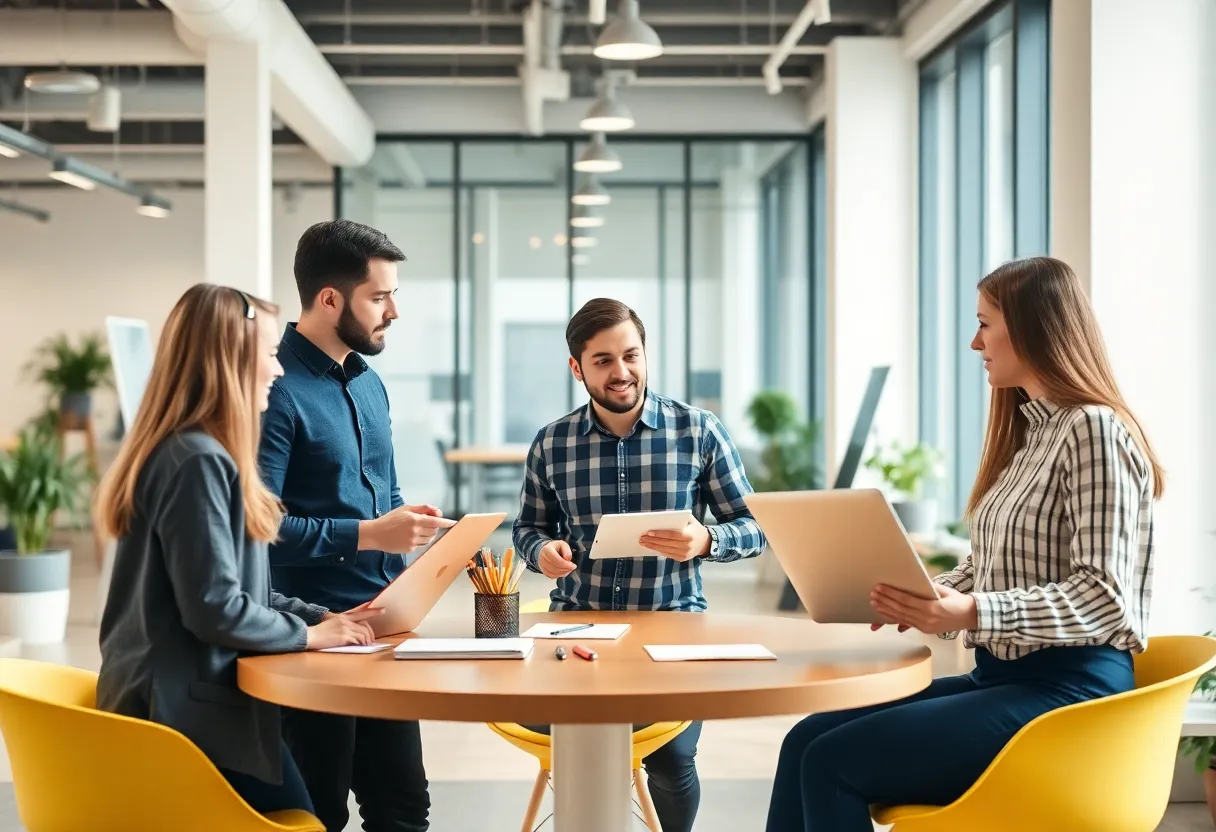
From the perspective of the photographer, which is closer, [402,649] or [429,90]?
[402,649]

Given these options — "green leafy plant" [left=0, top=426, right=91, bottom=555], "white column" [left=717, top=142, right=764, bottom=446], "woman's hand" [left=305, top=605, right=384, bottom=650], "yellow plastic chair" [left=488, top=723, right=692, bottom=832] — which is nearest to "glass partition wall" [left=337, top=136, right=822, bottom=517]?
"white column" [left=717, top=142, right=764, bottom=446]

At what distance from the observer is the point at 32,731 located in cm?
204

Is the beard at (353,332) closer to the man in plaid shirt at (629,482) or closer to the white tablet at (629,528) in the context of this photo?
the man in plaid shirt at (629,482)

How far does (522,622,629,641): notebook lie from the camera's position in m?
2.44

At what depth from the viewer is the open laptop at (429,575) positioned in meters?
2.32

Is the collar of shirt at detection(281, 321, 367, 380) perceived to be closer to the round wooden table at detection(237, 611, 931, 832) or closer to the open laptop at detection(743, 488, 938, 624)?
the round wooden table at detection(237, 611, 931, 832)

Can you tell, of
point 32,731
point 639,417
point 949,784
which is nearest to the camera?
point 32,731

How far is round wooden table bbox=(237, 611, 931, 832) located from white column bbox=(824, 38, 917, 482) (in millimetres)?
6279

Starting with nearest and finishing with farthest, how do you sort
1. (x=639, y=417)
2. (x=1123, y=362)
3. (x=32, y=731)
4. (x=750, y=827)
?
(x=32, y=731)
(x=639, y=417)
(x=750, y=827)
(x=1123, y=362)

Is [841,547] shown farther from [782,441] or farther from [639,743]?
[782,441]

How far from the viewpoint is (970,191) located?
7.81 m

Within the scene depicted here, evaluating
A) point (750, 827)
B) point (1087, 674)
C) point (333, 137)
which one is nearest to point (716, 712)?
point (1087, 674)

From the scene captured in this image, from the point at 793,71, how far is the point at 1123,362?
677cm

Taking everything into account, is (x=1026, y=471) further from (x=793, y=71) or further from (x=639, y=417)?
(x=793, y=71)
